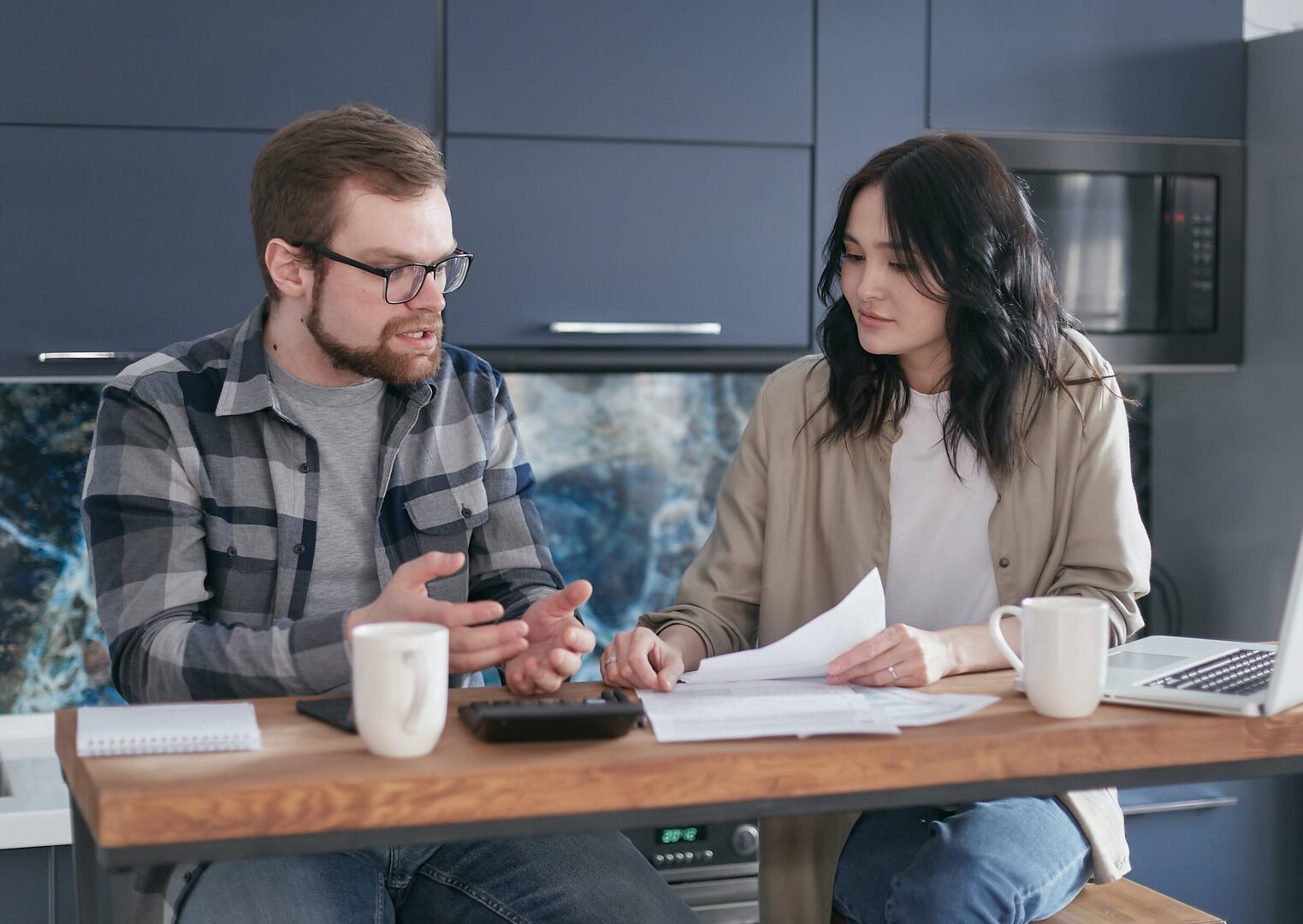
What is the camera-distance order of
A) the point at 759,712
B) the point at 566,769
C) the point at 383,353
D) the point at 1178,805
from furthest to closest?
the point at 1178,805 → the point at 383,353 → the point at 759,712 → the point at 566,769

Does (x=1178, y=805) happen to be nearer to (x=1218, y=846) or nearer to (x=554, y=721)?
(x=1218, y=846)

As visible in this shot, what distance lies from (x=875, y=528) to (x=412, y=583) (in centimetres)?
78

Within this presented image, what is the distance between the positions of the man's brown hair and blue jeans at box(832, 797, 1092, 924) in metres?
0.99

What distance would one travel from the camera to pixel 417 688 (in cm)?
111

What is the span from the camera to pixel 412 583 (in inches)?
51.7

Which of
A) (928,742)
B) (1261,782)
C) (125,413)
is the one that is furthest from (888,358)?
(1261,782)

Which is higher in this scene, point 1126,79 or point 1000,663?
point 1126,79

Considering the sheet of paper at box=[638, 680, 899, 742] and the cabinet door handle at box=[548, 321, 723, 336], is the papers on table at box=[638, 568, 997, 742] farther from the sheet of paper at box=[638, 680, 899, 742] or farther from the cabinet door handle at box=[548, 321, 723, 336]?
the cabinet door handle at box=[548, 321, 723, 336]

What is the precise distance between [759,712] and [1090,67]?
6.06 ft

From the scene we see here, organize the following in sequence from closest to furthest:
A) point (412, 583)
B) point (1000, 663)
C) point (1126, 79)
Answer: point (412, 583)
point (1000, 663)
point (1126, 79)

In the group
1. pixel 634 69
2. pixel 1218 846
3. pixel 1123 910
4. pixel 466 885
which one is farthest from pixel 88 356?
pixel 1218 846

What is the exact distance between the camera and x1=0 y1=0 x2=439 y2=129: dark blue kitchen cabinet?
220 cm

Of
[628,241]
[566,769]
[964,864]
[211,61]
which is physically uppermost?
[211,61]

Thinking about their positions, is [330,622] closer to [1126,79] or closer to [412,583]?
[412,583]
